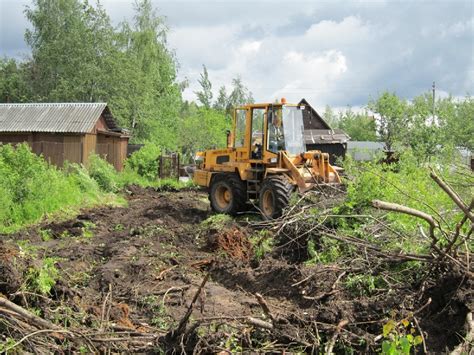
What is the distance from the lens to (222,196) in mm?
15016

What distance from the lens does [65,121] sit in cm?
2742

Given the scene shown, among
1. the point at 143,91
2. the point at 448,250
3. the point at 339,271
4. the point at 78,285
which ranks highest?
the point at 143,91

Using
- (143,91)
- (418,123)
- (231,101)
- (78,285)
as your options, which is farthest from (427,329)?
(231,101)

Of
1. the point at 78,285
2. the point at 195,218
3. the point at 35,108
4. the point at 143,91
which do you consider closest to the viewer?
the point at 78,285

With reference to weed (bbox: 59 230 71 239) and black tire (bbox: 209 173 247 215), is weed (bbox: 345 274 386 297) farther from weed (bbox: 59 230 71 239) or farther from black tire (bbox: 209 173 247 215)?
black tire (bbox: 209 173 247 215)

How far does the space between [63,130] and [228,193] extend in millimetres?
14713

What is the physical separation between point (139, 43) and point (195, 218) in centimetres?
2954

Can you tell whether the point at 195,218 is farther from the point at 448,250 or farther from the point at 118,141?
the point at 118,141

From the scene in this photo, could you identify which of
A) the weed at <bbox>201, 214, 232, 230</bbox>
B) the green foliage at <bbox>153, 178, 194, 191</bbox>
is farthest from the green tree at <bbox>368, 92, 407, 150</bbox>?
the weed at <bbox>201, 214, 232, 230</bbox>

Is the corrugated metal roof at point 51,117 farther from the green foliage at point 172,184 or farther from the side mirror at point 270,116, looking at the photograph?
the side mirror at point 270,116

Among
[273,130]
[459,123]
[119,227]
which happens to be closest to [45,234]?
[119,227]

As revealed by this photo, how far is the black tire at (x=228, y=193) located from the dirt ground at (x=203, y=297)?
232cm

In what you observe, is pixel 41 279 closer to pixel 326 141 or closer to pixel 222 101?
pixel 326 141

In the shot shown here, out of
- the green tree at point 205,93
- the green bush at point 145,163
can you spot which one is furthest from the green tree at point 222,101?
the green bush at point 145,163
